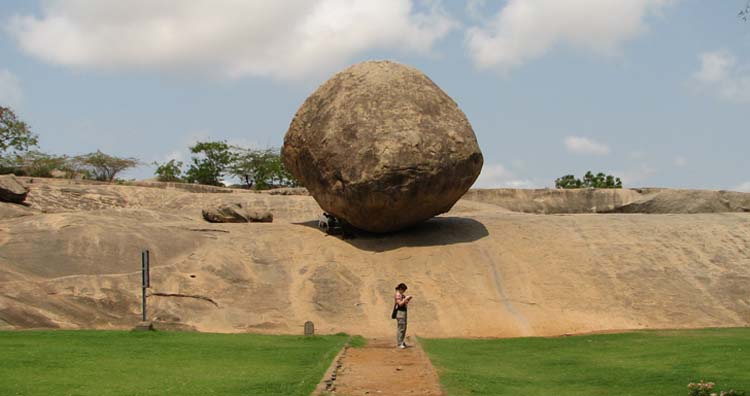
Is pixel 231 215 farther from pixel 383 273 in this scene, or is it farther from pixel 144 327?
pixel 144 327

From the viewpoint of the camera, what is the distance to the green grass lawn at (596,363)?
9000 mm

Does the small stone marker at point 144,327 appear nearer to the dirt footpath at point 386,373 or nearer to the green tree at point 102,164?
the dirt footpath at point 386,373

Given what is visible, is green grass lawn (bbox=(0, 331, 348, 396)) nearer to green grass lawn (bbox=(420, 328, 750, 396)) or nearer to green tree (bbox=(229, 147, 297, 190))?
green grass lawn (bbox=(420, 328, 750, 396))

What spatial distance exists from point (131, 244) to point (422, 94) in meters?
7.42

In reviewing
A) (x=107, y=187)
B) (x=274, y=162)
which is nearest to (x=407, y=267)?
(x=107, y=187)

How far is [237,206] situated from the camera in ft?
77.7

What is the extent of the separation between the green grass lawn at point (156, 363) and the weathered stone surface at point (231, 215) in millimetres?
9806

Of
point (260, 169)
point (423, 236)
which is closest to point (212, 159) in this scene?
point (260, 169)

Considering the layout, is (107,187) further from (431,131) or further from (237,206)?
(431,131)

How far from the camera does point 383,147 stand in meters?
19.1

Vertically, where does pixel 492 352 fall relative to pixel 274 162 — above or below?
below

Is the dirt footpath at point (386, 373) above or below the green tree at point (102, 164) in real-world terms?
below

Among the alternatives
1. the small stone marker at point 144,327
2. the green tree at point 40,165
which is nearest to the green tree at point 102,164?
the green tree at point 40,165

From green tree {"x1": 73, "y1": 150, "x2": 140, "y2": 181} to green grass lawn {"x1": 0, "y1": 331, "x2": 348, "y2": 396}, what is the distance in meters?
27.2
